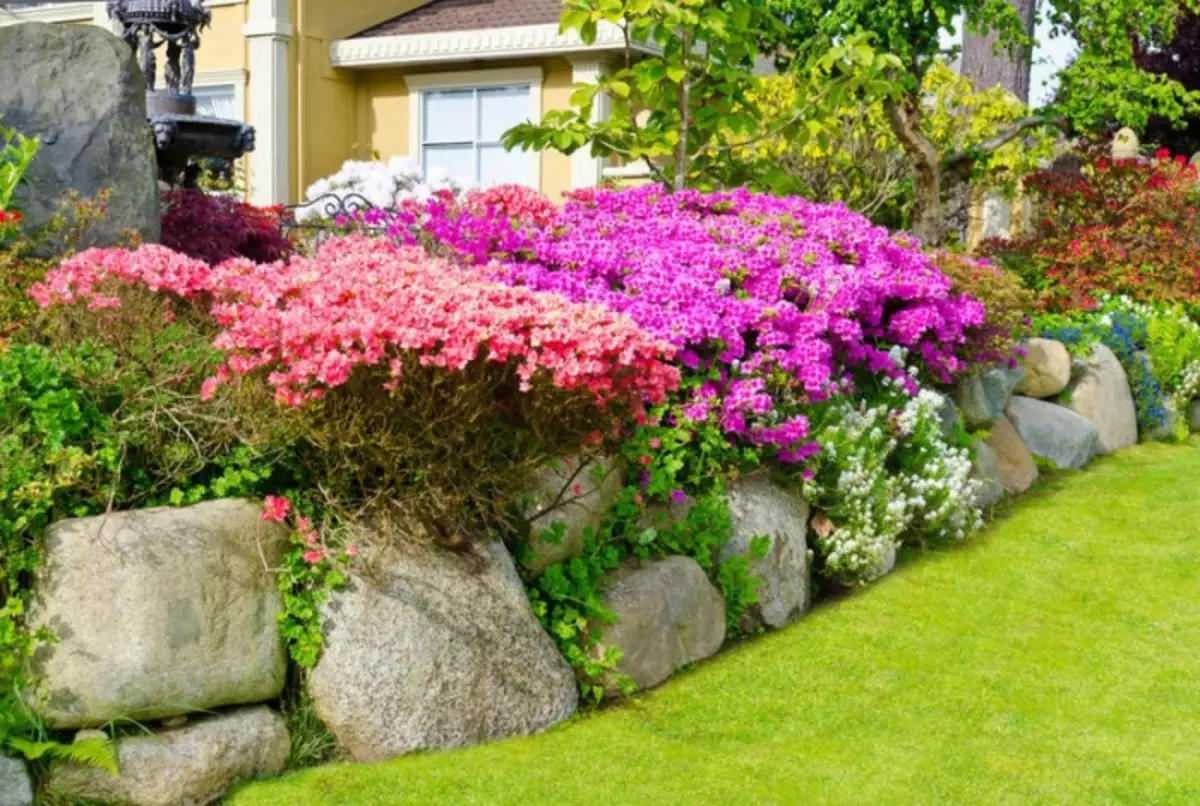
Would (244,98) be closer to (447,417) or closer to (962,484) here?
(962,484)

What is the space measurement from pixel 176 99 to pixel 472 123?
9640 mm

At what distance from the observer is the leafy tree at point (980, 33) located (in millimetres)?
12000

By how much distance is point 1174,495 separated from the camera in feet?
31.7

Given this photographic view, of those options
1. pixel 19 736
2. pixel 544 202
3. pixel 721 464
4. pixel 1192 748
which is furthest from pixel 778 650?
pixel 19 736

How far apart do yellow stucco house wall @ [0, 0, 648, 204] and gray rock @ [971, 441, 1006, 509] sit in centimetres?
851

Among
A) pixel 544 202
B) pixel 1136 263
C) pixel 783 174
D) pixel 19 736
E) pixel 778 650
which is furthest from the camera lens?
pixel 1136 263

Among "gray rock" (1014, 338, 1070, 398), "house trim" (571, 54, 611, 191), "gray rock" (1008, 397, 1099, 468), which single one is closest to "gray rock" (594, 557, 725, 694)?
"gray rock" (1008, 397, 1099, 468)

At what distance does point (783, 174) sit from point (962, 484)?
243cm

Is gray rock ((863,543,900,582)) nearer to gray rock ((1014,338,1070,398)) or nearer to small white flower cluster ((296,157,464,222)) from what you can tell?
gray rock ((1014,338,1070,398))

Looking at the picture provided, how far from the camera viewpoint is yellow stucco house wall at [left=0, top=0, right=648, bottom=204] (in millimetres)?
17453

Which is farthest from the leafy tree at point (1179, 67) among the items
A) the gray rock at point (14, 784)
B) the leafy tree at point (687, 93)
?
the gray rock at point (14, 784)

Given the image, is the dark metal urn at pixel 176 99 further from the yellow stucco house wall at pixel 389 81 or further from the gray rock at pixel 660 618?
the yellow stucco house wall at pixel 389 81

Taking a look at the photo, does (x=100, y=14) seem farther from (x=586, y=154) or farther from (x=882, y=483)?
(x=882, y=483)

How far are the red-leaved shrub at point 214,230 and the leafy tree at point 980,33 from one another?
4.94m
